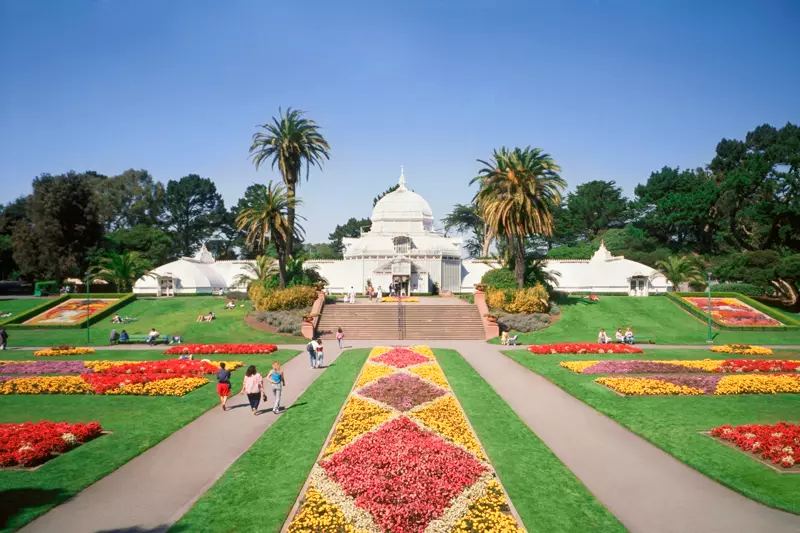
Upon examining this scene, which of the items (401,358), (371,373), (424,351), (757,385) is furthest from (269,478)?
(757,385)

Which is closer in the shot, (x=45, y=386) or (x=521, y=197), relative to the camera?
(x=45, y=386)

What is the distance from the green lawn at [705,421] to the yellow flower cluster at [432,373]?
15.3ft

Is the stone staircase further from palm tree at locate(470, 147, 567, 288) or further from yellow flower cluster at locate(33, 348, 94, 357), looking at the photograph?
yellow flower cluster at locate(33, 348, 94, 357)

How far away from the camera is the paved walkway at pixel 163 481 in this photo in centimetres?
829

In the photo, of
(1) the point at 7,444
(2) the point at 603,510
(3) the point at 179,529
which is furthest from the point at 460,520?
(1) the point at 7,444

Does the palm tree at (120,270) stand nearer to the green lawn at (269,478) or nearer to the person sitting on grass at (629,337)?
the green lawn at (269,478)

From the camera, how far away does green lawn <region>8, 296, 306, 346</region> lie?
3284 cm

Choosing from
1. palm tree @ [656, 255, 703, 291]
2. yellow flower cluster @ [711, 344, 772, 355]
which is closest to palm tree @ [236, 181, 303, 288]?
yellow flower cluster @ [711, 344, 772, 355]

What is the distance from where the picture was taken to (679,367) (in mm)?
22234

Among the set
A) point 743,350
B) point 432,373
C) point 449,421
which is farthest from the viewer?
point 743,350

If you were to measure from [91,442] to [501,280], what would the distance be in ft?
106

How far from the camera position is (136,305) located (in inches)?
1706

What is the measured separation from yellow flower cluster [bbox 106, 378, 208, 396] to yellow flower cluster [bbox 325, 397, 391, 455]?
682 cm

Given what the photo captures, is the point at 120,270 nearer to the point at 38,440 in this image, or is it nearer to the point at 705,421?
the point at 38,440
